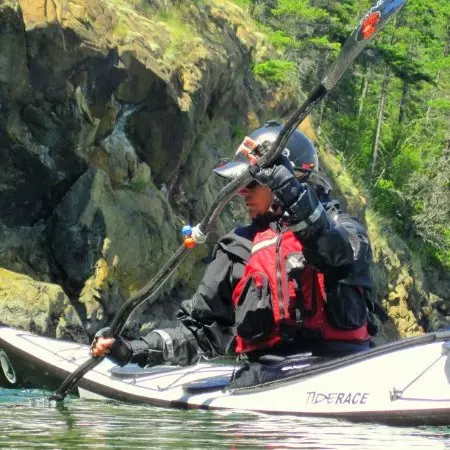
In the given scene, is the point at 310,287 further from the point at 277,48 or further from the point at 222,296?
the point at 277,48

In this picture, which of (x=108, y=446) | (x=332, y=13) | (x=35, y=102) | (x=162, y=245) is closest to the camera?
(x=108, y=446)

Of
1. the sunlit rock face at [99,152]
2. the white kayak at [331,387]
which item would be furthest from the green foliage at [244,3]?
the white kayak at [331,387]

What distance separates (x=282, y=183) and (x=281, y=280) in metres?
0.60

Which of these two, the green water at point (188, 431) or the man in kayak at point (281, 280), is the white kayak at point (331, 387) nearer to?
the green water at point (188, 431)

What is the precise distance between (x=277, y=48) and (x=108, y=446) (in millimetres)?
21784

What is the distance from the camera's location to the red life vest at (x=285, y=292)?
4539mm

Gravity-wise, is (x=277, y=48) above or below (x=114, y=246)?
above

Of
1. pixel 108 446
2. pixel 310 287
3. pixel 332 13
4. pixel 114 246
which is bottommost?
pixel 108 446

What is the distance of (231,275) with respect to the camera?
16.0ft

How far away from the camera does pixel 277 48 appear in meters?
24.4

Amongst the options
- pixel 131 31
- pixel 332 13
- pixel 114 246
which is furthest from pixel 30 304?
pixel 332 13

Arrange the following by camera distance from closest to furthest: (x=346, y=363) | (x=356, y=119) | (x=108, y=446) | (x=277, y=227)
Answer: (x=108, y=446) → (x=346, y=363) → (x=277, y=227) → (x=356, y=119)

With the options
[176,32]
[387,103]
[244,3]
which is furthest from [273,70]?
[387,103]

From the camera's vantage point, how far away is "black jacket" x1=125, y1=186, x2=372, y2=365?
4.21 m
